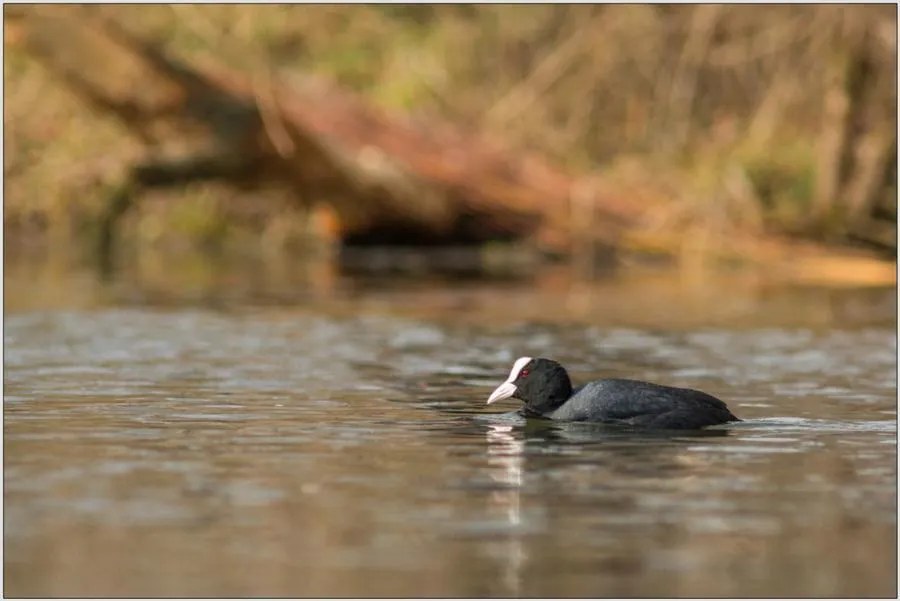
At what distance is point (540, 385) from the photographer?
12.5 m

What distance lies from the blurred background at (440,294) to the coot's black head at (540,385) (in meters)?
0.49

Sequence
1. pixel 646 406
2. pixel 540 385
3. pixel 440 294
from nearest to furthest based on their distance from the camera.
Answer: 1. pixel 646 406
2. pixel 540 385
3. pixel 440 294

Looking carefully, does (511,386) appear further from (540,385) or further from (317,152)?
(317,152)

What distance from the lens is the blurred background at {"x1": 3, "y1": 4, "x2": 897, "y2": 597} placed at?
8.35 meters

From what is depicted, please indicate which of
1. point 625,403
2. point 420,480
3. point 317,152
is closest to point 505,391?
point 625,403

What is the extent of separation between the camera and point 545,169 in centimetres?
3130

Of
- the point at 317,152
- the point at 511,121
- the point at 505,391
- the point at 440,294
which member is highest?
the point at 511,121

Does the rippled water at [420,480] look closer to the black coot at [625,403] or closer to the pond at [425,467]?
the pond at [425,467]

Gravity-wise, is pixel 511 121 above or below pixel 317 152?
above

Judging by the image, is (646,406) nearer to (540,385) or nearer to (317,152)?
(540,385)

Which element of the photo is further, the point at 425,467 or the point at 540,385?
the point at 540,385

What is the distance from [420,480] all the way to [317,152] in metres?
18.8

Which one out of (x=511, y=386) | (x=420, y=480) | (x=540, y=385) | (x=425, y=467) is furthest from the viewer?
(x=511, y=386)

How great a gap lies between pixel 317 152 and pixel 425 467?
18344 millimetres
